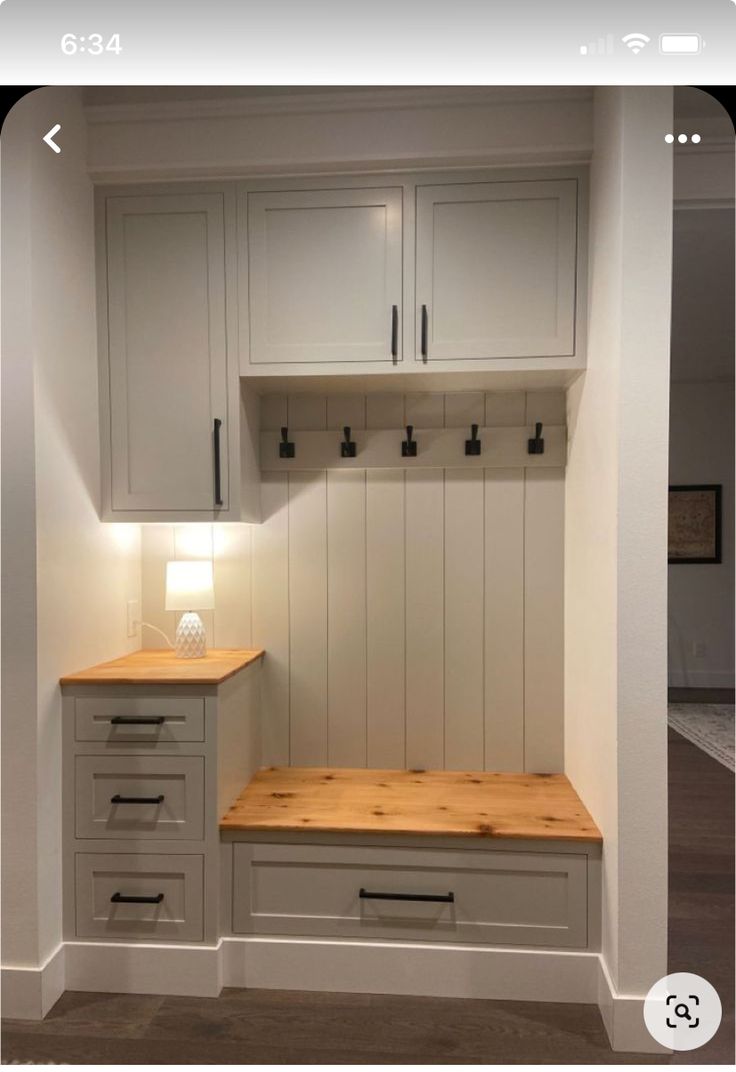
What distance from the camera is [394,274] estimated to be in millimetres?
2098

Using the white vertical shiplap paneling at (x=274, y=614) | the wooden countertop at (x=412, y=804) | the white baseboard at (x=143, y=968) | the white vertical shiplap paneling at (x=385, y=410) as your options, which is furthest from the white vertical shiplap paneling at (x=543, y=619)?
the white baseboard at (x=143, y=968)

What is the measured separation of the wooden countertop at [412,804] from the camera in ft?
6.35

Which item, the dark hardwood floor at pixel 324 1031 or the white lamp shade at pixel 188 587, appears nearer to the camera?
the dark hardwood floor at pixel 324 1031

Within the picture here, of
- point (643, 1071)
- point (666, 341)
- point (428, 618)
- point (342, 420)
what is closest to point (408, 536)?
point (428, 618)

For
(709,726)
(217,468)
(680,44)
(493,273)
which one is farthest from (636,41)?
(709,726)

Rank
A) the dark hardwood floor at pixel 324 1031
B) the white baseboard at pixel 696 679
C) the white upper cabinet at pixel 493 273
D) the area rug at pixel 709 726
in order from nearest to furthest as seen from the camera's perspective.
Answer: the dark hardwood floor at pixel 324 1031 → the white upper cabinet at pixel 493 273 → the area rug at pixel 709 726 → the white baseboard at pixel 696 679

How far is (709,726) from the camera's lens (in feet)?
15.6

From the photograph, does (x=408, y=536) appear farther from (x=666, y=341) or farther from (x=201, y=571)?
(x=666, y=341)

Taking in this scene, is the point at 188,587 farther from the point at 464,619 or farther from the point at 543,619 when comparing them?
the point at 543,619

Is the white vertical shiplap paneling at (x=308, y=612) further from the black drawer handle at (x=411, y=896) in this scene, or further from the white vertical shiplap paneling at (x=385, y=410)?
the black drawer handle at (x=411, y=896)

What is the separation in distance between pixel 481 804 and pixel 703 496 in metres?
4.80

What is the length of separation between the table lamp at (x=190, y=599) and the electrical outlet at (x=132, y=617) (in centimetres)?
21

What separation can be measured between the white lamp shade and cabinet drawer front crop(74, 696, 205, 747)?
15.6 inches

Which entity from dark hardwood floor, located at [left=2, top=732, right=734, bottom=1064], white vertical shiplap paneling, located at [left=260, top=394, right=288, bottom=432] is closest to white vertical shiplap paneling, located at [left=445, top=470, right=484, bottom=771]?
white vertical shiplap paneling, located at [left=260, top=394, right=288, bottom=432]
